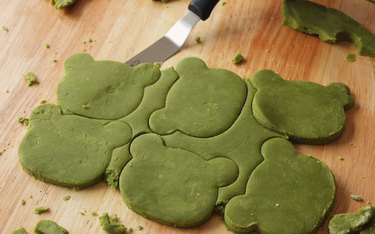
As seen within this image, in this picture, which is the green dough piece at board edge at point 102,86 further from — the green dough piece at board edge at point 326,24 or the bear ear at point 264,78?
the green dough piece at board edge at point 326,24

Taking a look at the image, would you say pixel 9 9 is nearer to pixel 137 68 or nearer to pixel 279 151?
pixel 137 68

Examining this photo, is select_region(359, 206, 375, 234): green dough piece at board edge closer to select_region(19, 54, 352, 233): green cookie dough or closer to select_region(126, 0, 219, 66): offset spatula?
select_region(19, 54, 352, 233): green cookie dough

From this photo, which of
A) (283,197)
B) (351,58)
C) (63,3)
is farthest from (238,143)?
(63,3)

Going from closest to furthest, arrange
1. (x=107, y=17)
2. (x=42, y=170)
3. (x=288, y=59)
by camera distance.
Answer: (x=42, y=170)
(x=288, y=59)
(x=107, y=17)

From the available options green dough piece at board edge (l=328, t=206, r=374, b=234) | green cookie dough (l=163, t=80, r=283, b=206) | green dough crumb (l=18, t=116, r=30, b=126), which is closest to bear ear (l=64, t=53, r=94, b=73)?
green dough crumb (l=18, t=116, r=30, b=126)

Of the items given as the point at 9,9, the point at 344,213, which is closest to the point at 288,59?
the point at 344,213

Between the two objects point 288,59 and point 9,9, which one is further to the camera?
point 9,9
